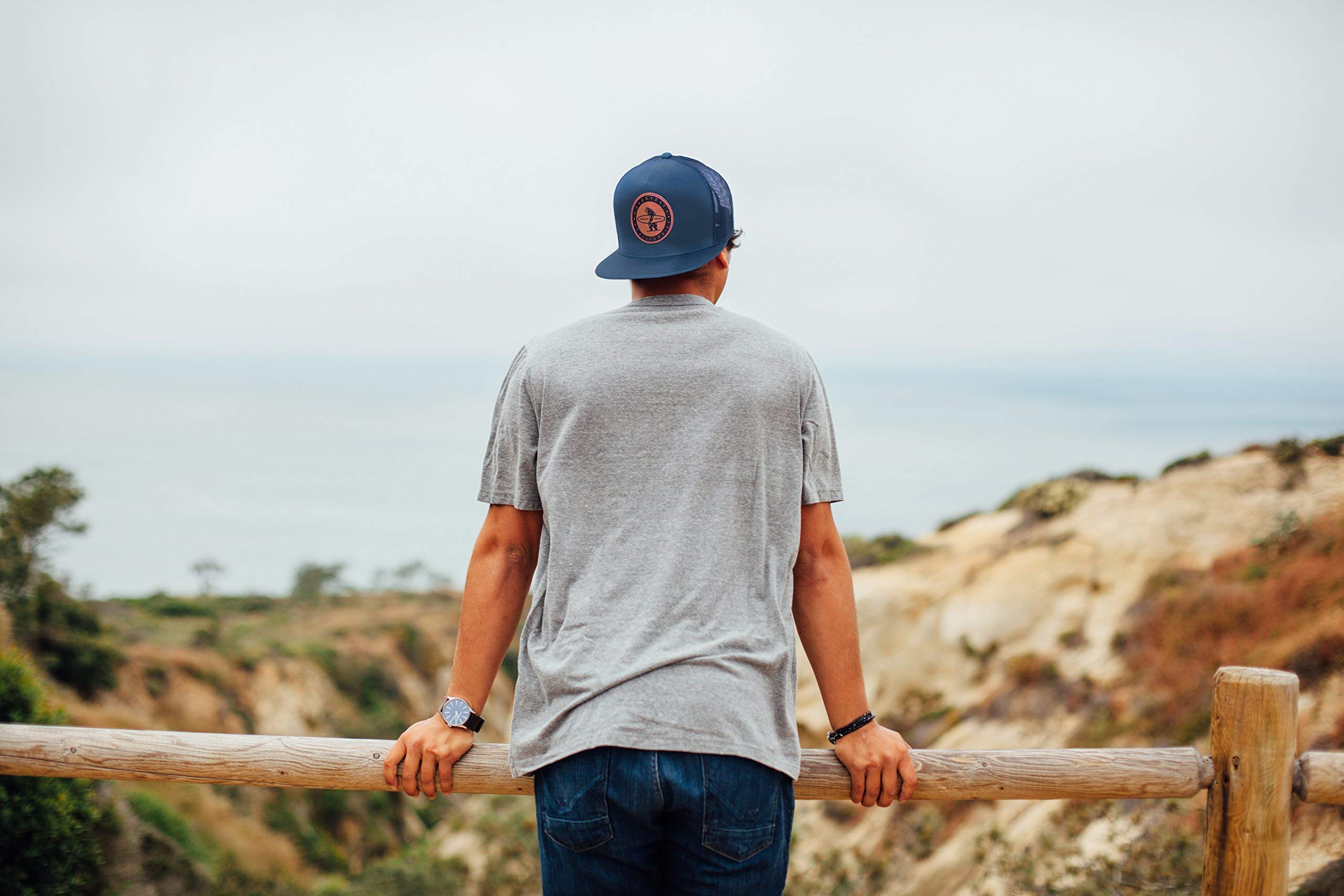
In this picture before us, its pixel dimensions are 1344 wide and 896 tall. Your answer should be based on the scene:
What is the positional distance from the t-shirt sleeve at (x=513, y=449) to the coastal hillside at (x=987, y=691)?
3581 millimetres

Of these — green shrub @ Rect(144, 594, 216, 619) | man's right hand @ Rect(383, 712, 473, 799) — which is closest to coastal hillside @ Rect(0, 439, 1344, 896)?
man's right hand @ Rect(383, 712, 473, 799)

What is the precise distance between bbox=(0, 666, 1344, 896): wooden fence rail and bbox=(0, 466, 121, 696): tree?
1841 centimetres

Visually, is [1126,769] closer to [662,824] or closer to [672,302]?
[662,824]

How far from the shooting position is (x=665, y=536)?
1669 mm

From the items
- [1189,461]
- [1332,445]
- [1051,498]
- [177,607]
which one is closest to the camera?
[1332,445]

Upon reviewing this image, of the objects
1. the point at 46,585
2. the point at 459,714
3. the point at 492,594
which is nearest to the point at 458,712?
the point at 459,714

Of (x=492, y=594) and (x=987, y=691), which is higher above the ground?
(x=492, y=594)

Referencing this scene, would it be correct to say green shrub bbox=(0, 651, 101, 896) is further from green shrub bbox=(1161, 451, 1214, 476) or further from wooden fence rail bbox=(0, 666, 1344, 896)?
green shrub bbox=(1161, 451, 1214, 476)

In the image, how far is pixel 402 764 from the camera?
2154 millimetres

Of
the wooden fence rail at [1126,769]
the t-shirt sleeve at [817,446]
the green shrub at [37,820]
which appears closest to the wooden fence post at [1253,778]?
the wooden fence rail at [1126,769]

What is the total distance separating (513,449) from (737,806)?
31.9 inches

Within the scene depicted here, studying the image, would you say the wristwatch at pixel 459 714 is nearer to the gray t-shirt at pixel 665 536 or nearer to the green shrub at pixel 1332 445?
the gray t-shirt at pixel 665 536

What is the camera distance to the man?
160 centimetres

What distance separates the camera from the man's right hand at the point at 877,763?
6.80ft
